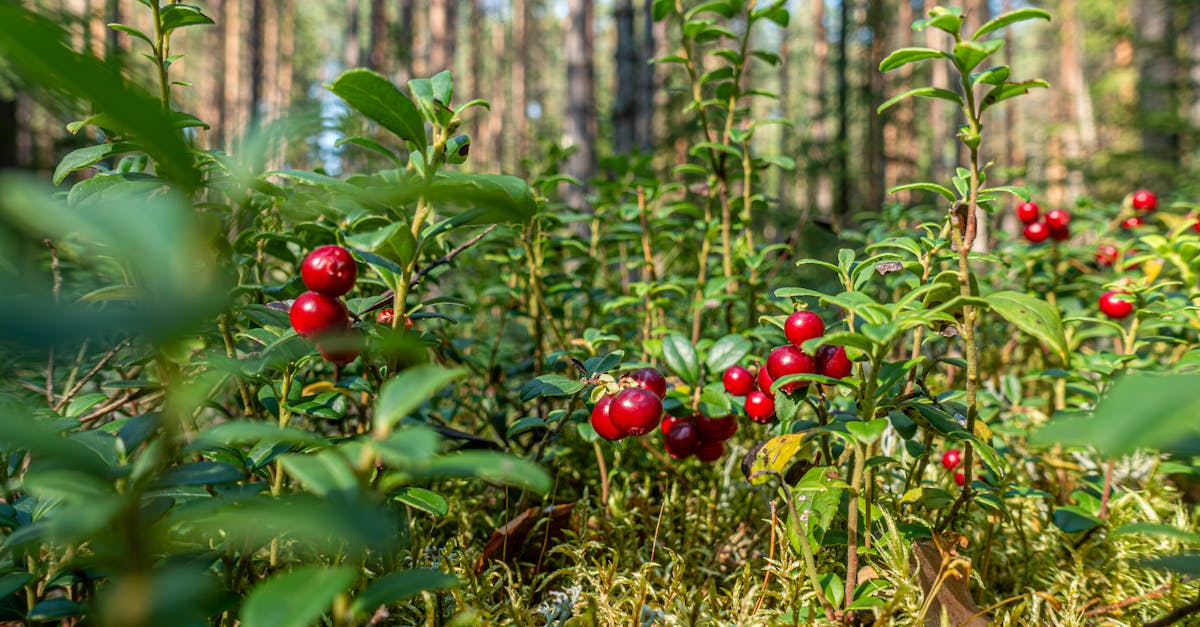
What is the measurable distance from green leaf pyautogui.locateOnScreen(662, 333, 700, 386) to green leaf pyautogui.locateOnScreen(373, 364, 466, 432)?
0.81 m

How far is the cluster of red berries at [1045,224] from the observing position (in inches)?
80.6

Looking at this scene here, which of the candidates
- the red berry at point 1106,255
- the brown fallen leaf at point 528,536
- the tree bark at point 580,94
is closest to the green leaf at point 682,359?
the brown fallen leaf at point 528,536

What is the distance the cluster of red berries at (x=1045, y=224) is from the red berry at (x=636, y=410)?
167 cm

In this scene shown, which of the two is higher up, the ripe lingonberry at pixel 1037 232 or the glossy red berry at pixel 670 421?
the ripe lingonberry at pixel 1037 232

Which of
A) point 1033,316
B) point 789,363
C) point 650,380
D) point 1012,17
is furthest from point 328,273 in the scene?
point 1012,17

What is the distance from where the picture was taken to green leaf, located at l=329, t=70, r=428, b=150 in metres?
0.83

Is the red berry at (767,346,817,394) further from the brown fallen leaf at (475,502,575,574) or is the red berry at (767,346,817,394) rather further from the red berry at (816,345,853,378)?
the brown fallen leaf at (475,502,575,574)

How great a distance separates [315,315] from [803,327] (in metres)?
0.79

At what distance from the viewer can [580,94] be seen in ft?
17.8

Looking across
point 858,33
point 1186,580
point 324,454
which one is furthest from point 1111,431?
point 858,33

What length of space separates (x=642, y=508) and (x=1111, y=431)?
1174 mm

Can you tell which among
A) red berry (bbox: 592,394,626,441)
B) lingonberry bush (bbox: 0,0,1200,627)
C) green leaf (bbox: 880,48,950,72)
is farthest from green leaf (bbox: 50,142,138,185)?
green leaf (bbox: 880,48,950,72)

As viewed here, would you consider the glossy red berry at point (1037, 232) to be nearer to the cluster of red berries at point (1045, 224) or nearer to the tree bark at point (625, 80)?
the cluster of red berries at point (1045, 224)

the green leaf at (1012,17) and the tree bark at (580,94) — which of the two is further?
the tree bark at (580,94)
